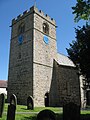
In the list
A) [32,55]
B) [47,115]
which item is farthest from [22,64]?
[47,115]

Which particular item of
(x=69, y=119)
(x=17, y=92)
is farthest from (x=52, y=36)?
(x=69, y=119)

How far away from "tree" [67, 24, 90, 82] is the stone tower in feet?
28.9

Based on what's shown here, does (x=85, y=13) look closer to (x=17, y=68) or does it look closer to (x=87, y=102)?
(x=17, y=68)

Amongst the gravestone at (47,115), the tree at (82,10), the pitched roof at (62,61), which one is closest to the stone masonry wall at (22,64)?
the pitched roof at (62,61)

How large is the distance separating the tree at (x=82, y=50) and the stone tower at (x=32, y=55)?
8806 millimetres

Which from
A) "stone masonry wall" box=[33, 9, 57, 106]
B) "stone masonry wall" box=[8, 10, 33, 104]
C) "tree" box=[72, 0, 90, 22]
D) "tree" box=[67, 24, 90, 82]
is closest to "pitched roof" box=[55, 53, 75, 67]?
"stone masonry wall" box=[33, 9, 57, 106]

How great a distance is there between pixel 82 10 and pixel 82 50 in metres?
3.75

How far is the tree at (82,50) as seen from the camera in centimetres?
1309

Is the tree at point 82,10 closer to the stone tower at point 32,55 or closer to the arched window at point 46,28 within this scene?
the stone tower at point 32,55

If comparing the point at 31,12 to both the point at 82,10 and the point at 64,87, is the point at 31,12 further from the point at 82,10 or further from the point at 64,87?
the point at 82,10

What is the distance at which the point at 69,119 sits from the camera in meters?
6.02

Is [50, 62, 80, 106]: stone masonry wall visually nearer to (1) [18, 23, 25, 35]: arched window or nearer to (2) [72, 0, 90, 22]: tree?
(1) [18, 23, 25, 35]: arched window

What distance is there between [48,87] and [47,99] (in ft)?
5.78

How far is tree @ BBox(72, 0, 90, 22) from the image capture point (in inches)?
422
